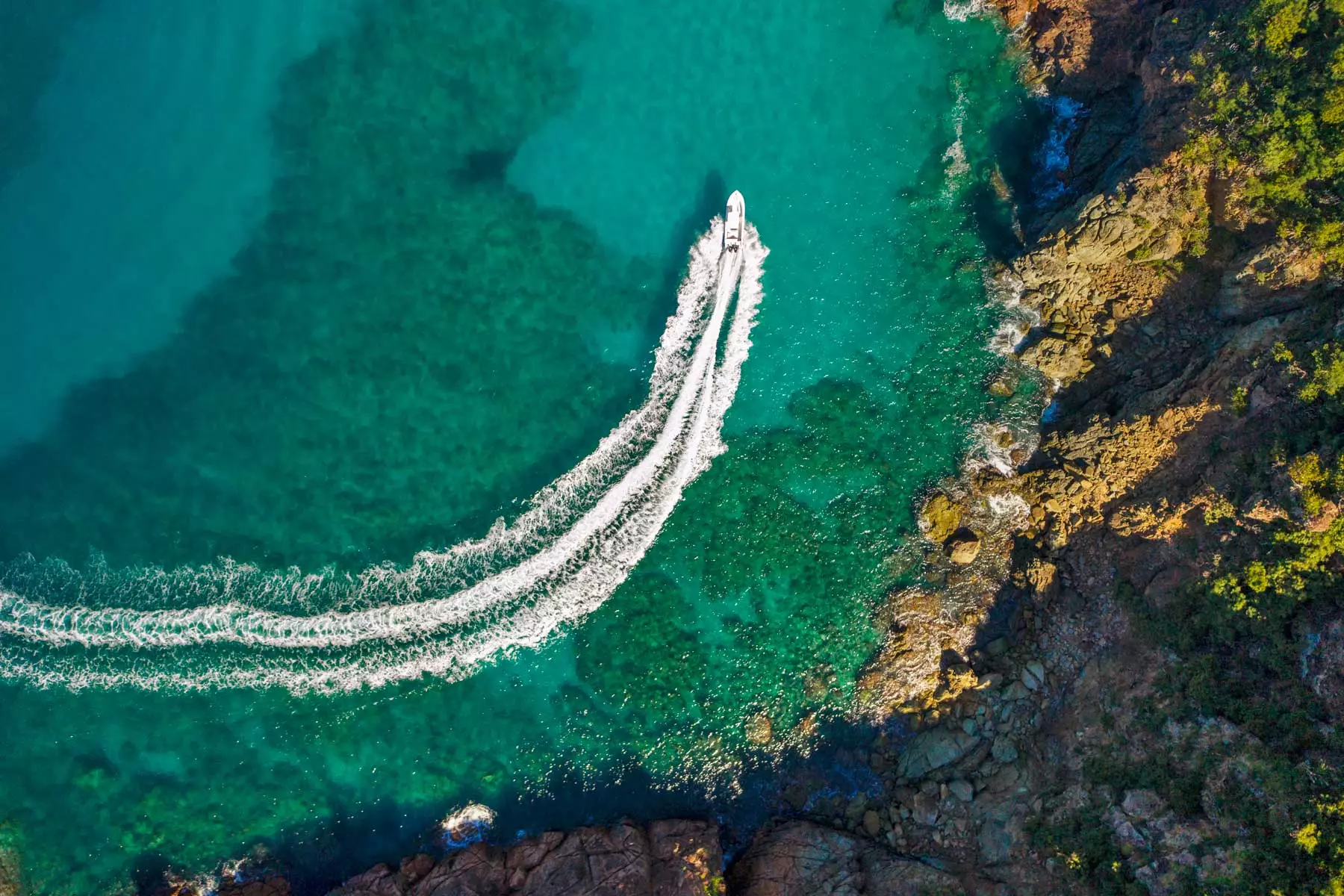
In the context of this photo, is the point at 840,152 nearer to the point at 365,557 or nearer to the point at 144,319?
the point at 365,557

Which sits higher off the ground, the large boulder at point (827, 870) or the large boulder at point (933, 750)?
the large boulder at point (933, 750)

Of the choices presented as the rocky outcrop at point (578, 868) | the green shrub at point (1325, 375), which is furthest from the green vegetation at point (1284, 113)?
the rocky outcrop at point (578, 868)

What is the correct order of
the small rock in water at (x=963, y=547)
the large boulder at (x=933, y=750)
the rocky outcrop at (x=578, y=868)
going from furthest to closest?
the small rock in water at (x=963, y=547) → the large boulder at (x=933, y=750) → the rocky outcrop at (x=578, y=868)

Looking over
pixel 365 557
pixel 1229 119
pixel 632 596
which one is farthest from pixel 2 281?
pixel 1229 119

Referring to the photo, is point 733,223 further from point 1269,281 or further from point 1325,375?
point 1325,375

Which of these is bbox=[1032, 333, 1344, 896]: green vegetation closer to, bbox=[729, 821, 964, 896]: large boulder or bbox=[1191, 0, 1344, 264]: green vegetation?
bbox=[1191, 0, 1344, 264]: green vegetation

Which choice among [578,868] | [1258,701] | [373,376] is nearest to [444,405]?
[373,376]

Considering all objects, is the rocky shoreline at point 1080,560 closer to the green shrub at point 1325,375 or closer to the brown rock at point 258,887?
the brown rock at point 258,887
